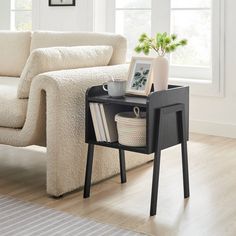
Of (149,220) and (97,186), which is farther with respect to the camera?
(97,186)

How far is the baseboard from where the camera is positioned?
4391 mm

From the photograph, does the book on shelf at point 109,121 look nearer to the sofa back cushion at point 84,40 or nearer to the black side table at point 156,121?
the black side table at point 156,121

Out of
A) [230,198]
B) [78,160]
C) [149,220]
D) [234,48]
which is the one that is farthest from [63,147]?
[234,48]

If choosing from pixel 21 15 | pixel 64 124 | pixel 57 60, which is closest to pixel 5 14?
pixel 21 15

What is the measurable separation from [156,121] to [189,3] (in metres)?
2.36

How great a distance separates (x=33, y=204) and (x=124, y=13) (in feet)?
9.22

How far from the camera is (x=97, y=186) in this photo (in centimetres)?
303

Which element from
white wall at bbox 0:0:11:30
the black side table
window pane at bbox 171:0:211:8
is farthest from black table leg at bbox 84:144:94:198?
white wall at bbox 0:0:11:30

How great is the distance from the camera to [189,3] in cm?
466

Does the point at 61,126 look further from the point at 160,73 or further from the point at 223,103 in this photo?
the point at 223,103

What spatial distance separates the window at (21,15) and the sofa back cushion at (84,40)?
1871mm

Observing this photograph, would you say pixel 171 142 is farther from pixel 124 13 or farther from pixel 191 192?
pixel 124 13

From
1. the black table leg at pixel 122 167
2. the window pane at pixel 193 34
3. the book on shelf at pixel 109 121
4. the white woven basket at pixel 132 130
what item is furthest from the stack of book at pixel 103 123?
the window pane at pixel 193 34

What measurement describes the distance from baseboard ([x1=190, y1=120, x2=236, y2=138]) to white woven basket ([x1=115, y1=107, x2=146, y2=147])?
1914 mm
